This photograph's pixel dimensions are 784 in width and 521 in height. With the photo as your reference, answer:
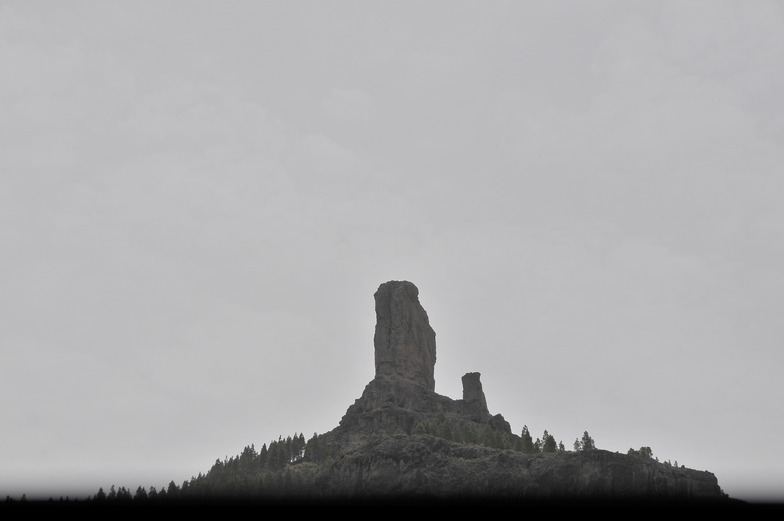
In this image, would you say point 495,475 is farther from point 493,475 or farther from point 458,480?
point 458,480

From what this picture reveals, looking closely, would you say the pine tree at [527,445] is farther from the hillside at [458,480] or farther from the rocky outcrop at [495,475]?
the rocky outcrop at [495,475]

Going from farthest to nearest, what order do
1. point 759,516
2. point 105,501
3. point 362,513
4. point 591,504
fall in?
point 105,501, point 591,504, point 362,513, point 759,516

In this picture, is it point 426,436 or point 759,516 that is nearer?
point 759,516

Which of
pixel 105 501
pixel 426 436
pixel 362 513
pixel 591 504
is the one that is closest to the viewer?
pixel 362 513

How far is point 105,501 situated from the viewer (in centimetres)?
16912

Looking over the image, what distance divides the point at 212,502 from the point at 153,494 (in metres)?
15.7

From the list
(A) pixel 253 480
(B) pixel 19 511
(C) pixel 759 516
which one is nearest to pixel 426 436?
(A) pixel 253 480

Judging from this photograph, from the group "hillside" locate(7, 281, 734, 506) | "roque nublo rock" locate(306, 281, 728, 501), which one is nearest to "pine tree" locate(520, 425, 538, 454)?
"hillside" locate(7, 281, 734, 506)

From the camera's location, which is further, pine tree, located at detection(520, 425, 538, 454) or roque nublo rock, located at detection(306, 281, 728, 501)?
pine tree, located at detection(520, 425, 538, 454)

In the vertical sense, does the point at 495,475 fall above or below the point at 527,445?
below

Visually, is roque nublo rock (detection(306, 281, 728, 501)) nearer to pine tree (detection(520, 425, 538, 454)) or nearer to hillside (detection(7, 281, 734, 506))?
hillside (detection(7, 281, 734, 506))

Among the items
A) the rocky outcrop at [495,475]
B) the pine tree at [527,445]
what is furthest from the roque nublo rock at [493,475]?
the pine tree at [527,445]

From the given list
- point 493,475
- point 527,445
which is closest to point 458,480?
point 493,475

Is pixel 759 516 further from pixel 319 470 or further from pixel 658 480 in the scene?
pixel 319 470
